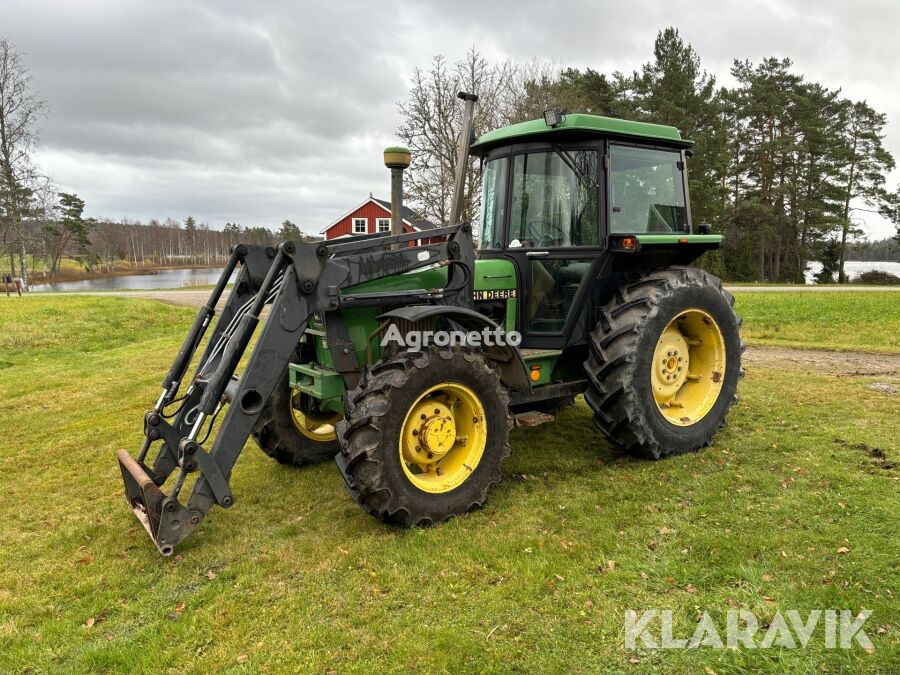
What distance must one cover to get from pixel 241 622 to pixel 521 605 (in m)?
1.40

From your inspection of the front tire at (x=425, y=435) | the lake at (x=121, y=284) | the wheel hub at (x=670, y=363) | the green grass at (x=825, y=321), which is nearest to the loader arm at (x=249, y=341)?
the front tire at (x=425, y=435)

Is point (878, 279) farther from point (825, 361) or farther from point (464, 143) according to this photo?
point (464, 143)

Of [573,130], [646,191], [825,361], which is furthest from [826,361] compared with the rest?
[573,130]

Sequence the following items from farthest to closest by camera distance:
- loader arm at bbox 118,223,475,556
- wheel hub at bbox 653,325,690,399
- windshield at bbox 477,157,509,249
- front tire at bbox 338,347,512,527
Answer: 1. wheel hub at bbox 653,325,690,399
2. windshield at bbox 477,157,509,249
3. front tire at bbox 338,347,512,527
4. loader arm at bbox 118,223,475,556

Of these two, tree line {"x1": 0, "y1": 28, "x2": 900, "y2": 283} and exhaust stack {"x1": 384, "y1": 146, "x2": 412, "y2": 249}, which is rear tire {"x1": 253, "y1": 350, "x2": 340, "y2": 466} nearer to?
exhaust stack {"x1": 384, "y1": 146, "x2": 412, "y2": 249}

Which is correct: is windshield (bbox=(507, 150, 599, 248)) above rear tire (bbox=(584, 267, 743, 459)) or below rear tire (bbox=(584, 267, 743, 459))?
above

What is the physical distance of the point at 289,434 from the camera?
16.2ft

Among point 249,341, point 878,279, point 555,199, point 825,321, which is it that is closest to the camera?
point 249,341

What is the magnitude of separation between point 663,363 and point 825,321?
34.5 feet

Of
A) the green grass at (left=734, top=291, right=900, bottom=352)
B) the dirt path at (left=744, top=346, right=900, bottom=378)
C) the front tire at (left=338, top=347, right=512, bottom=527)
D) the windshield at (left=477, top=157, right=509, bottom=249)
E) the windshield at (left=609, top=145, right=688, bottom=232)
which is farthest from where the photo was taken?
the green grass at (left=734, top=291, right=900, bottom=352)

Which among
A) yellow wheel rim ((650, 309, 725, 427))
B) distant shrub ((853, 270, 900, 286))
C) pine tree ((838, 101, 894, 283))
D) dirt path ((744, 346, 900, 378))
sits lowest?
dirt path ((744, 346, 900, 378))

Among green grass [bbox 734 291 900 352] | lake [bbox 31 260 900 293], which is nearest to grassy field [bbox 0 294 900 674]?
green grass [bbox 734 291 900 352]

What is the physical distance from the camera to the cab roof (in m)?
4.57

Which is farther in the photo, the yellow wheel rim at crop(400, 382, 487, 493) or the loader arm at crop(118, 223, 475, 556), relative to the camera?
the yellow wheel rim at crop(400, 382, 487, 493)
